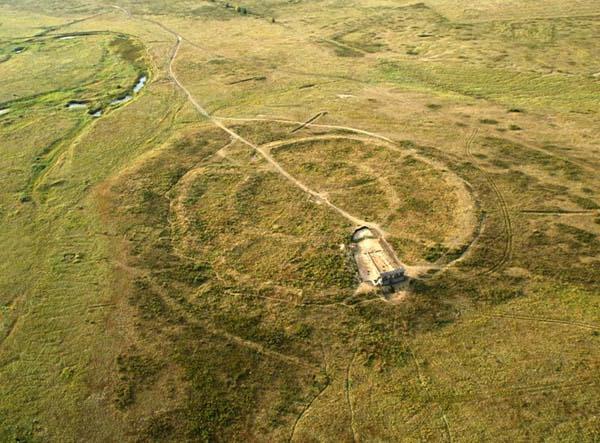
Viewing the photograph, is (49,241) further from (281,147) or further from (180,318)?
(281,147)

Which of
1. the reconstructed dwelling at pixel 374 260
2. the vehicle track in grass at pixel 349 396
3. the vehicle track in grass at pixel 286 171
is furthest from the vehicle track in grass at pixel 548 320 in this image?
the vehicle track in grass at pixel 349 396

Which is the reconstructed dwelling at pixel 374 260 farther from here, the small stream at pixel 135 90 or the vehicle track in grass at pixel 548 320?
the small stream at pixel 135 90

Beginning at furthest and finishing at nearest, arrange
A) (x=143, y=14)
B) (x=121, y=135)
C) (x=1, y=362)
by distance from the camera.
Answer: (x=143, y=14) → (x=121, y=135) → (x=1, y=362)

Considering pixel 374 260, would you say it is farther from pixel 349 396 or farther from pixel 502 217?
pixel 502 217

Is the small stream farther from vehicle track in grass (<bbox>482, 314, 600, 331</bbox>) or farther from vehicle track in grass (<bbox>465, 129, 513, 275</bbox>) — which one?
vehicle track in grass (<bbox>482, 314, 600, 331</bbox>)

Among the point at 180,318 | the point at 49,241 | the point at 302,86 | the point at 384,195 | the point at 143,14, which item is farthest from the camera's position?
the point at 143,14

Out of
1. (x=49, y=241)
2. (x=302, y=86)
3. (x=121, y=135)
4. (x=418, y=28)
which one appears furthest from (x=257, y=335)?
(x=418, y=28)

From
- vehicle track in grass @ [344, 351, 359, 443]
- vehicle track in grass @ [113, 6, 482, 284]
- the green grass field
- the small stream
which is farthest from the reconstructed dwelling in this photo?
the small stream

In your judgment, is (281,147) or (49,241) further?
(281,147)
